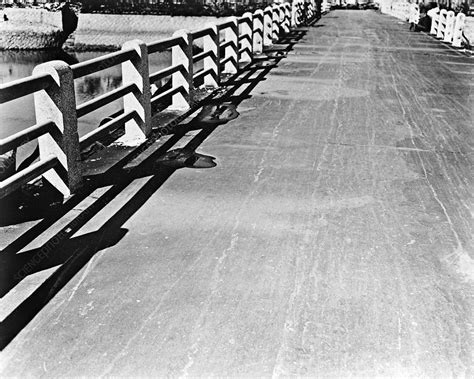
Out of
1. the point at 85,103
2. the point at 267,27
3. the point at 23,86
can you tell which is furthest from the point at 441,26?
the point at 23,86

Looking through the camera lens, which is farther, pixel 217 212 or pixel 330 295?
pixel 217 212

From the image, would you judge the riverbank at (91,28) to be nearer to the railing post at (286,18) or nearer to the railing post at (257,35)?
the railing post at (286,18)

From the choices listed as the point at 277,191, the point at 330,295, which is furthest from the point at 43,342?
the point at 277,191

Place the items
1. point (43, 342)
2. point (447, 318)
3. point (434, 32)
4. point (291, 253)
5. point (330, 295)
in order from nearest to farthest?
point (43, 342), point (447, 318), point (330, 295), point (291, 253), point (434, 32)

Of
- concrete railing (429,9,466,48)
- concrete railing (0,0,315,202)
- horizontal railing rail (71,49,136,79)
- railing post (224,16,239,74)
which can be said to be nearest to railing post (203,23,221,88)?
concrete railing (0,0,315,202)

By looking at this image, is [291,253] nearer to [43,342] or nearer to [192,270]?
[192,270]

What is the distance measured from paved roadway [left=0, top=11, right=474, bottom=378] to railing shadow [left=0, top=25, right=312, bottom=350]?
6 cm

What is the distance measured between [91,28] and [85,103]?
57.4 m

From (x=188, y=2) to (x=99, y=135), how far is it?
57731mm

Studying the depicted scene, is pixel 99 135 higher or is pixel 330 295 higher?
pixel 99 135

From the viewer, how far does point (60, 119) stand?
572cm

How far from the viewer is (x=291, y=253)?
4781 millimetres

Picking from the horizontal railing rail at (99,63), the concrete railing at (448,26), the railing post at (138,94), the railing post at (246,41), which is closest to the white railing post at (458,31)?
the concrete railing at (448,26)

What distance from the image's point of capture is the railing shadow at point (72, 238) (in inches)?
157
